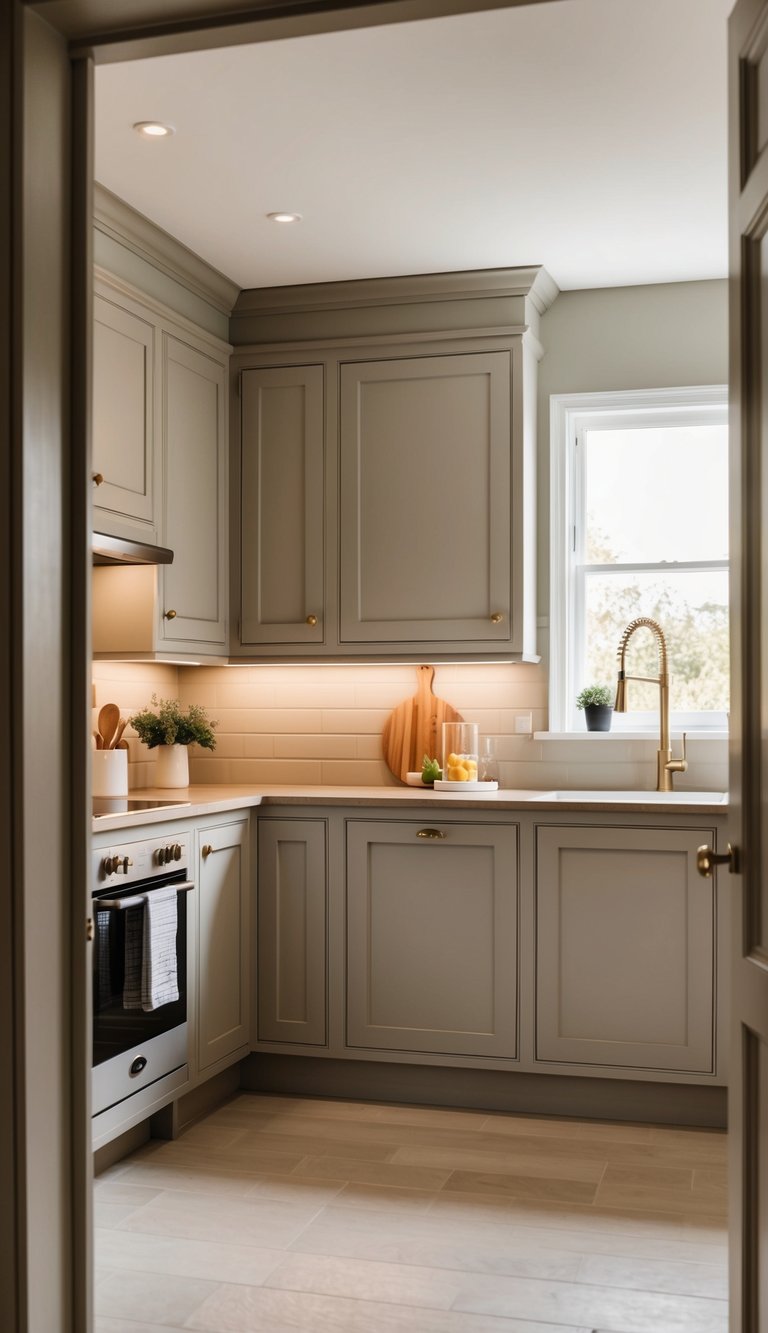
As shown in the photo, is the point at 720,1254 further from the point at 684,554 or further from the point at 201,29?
the point at 201,29

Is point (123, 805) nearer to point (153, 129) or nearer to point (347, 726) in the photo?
point (347, 726)

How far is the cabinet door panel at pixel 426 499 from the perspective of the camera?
419 centimetres

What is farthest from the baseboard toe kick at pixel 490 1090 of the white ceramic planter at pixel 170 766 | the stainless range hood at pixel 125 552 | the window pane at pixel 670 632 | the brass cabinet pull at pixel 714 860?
the brass cabinet pull at pixel 714 860

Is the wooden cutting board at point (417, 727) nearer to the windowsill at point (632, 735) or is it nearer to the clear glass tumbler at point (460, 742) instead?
the clear glass tumbler at point (460, 742)

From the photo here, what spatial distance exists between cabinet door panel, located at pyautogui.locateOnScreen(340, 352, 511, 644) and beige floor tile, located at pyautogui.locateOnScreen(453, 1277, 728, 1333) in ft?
6.75

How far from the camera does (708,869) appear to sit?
1.84m

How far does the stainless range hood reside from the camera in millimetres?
3414

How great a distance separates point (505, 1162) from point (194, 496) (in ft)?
7.37

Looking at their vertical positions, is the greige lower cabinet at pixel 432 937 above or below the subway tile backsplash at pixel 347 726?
below

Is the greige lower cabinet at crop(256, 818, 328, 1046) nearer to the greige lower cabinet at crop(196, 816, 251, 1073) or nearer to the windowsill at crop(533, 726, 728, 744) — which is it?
the greige lower cabinet at crop(196, 816, 251, 1073)

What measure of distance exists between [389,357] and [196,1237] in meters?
2.76

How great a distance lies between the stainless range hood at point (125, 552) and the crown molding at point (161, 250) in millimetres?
867

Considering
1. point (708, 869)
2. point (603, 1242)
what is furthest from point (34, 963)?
point (603, 1242)

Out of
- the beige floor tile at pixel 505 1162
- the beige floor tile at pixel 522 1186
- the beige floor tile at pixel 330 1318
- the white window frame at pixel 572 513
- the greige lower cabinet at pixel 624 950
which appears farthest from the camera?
the white window frame at pixel 572 513
